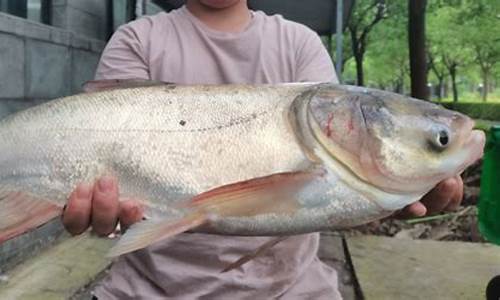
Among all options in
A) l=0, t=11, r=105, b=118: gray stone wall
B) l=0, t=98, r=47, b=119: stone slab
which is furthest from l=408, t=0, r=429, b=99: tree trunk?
l=0, t=98, r=47, b=119: stone slab

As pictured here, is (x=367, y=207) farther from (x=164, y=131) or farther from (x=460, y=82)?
(x=460, y=82)

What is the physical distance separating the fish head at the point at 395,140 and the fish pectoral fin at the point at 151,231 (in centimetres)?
37

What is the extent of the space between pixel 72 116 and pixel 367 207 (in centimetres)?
81

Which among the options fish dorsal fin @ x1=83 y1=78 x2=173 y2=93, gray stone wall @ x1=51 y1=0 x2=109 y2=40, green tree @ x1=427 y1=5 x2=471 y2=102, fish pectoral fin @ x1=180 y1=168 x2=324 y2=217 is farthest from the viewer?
green tree @ x1=427 y1=5 x2=471 y2=102

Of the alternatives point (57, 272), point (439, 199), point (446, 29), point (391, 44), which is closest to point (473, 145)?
point (439, 199)

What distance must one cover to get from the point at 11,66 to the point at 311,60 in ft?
11.0

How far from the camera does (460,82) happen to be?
226ft

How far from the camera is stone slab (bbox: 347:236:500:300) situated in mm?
4738

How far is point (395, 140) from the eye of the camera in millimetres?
1648

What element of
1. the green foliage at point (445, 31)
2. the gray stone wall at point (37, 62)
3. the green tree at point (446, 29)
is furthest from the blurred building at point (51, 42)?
the green tree at point (446, 29)

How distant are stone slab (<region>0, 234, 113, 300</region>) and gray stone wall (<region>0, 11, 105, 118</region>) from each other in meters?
1.17

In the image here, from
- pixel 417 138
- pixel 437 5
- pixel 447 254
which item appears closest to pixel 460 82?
pixel 437 5

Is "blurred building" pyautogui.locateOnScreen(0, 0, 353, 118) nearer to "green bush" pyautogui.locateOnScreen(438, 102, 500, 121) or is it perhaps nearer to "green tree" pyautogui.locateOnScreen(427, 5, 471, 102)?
"green tree" pyautogui.locateOnScreen(427, 5, 471, 102)

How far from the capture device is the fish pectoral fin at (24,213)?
1.76 meters
